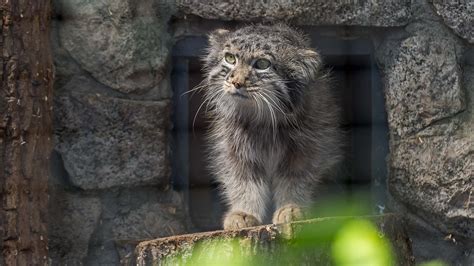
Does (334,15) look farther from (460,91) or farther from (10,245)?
(10,245)

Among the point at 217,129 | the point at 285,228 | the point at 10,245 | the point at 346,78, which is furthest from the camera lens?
the point at 346,78

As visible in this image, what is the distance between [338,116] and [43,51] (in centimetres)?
84

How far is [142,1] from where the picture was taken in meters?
1.97

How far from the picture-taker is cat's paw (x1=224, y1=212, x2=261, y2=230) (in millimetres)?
1845

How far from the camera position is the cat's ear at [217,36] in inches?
77.1

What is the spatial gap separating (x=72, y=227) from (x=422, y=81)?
3.12 feet

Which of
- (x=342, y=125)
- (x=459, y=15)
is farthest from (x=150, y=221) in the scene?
(x=459, y=15)

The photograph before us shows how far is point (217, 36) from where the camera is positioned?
1970 millimetres

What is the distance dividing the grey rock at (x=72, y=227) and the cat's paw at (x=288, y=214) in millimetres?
465

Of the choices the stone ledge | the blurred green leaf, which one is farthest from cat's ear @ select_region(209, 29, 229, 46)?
the blurred green leaf

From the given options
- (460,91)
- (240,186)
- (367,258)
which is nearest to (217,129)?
(240,186)

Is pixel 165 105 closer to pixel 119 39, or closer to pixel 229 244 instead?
pixel 119 39

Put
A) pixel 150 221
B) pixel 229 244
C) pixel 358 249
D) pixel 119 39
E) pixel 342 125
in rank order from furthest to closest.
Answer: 1. pixel 342 125
2. pixel 150 221
3. pixel 119 39
4. pixel 229 244
5. pixel 358 249

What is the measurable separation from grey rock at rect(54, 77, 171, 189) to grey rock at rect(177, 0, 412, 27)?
262 millimetres
